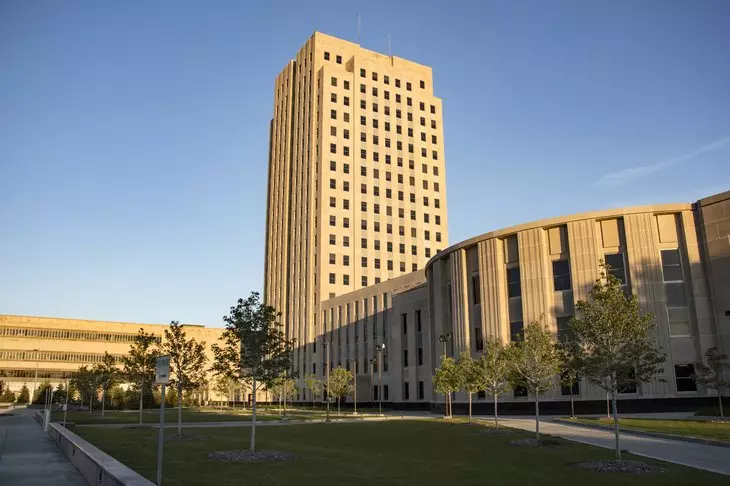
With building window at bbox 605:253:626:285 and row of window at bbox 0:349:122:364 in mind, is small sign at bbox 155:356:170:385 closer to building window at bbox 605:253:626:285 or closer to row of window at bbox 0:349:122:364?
building window at bbox 605:253:626:285

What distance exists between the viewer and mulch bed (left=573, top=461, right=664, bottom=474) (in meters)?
18.5

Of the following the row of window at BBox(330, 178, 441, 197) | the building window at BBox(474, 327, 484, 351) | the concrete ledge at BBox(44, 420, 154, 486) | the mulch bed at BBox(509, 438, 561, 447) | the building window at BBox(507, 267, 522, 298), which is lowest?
the mulch bed at BBox(509, 438, 561, 447)

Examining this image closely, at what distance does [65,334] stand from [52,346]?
12.0 ft

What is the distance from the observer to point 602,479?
674 inches

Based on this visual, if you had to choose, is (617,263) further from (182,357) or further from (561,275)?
(182,357)

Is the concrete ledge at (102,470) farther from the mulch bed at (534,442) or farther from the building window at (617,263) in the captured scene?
the building window at (617,263)

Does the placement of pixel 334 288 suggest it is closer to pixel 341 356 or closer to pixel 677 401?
pixel 341 356

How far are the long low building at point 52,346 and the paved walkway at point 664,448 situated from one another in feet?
327

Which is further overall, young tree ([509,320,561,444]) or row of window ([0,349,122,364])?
row of window ([0,349,122,364])

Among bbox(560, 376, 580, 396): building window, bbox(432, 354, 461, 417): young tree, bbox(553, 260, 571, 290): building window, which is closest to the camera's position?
bbox(432, 354, 461, 417): young tree

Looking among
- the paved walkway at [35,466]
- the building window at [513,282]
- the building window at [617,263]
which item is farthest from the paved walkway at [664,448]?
the building window at [513,282]

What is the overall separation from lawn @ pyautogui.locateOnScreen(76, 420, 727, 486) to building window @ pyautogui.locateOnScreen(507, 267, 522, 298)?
22.9 metres

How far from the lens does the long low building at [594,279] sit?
4672 centimetres

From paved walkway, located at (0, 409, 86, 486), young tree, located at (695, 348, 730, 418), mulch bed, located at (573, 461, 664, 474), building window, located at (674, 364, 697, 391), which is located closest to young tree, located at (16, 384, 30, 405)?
paved walkway, located at (0, 409, 86, 486)
